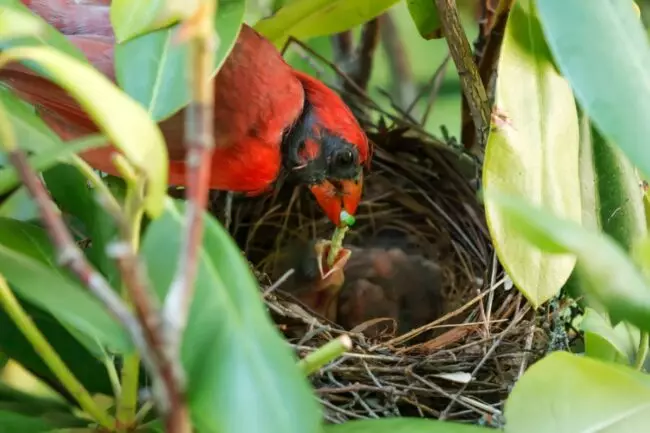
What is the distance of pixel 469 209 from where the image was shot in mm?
1426

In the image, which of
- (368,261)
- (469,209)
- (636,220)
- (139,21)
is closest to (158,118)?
(139,21)

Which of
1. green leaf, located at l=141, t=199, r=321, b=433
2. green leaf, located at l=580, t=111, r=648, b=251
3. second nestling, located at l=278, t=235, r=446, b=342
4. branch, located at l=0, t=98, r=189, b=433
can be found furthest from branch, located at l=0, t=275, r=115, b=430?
second nestling, located at l=278, t=235, r=446, b=342

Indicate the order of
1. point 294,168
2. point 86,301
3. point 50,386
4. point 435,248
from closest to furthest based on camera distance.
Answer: point 86,301 → point 50,386 → point 294,168 → point 435,248

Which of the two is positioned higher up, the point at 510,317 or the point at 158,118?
the point at 158,118

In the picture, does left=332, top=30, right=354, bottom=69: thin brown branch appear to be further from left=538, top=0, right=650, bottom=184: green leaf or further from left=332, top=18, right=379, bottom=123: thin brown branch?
left=538, top=0, right=650, bottom=184: green leaf

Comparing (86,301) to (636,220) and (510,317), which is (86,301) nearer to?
(636,220)

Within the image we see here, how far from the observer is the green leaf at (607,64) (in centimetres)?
61

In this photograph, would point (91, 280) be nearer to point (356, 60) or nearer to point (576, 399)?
point (576, 399)

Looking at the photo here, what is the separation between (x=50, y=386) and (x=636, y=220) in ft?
2.04

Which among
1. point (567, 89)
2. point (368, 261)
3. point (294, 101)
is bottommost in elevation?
point (368, 261)

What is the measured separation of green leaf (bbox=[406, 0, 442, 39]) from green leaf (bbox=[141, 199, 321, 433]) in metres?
0.62

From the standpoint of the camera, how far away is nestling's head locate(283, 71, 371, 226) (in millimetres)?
1271

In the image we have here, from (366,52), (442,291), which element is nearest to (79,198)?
(366,52)

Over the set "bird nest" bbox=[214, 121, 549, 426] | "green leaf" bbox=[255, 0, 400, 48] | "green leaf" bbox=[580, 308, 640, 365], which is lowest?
"bird nest" bbox=[214, 121, 549, 426]
